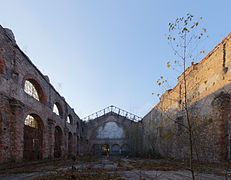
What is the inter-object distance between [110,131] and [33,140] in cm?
1810

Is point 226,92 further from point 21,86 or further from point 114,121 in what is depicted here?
point 114,121

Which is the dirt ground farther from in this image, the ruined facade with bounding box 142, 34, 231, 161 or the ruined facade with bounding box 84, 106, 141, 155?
the ruined facade with bounding box 84, 106, 141, 155

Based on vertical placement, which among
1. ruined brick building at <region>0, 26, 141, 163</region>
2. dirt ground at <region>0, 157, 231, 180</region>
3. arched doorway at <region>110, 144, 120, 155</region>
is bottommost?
arched doorway at <region>110, 144, 120, 155</region>

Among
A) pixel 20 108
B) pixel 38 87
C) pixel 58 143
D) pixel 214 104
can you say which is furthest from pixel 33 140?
pixel 214 104

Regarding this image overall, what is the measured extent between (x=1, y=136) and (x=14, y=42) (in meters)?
4.31

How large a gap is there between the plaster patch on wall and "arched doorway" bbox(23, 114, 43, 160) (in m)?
Result: 17.4

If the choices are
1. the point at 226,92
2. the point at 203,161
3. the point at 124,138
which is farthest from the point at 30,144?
the point at 124,138

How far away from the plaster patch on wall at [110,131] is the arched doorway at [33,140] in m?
17.4

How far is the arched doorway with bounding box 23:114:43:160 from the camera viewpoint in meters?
10.3

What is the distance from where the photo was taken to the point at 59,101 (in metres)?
15.5

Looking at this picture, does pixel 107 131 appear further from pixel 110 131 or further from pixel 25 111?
pixel 25 111

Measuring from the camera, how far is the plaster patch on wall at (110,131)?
28.2 m

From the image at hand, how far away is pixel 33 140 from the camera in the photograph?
11078mm

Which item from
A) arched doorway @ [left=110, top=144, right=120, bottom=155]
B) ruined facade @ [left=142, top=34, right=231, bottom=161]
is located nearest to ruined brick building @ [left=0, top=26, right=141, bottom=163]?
ruined facade @ [left=142, top=34, right=231, bottom=161]
